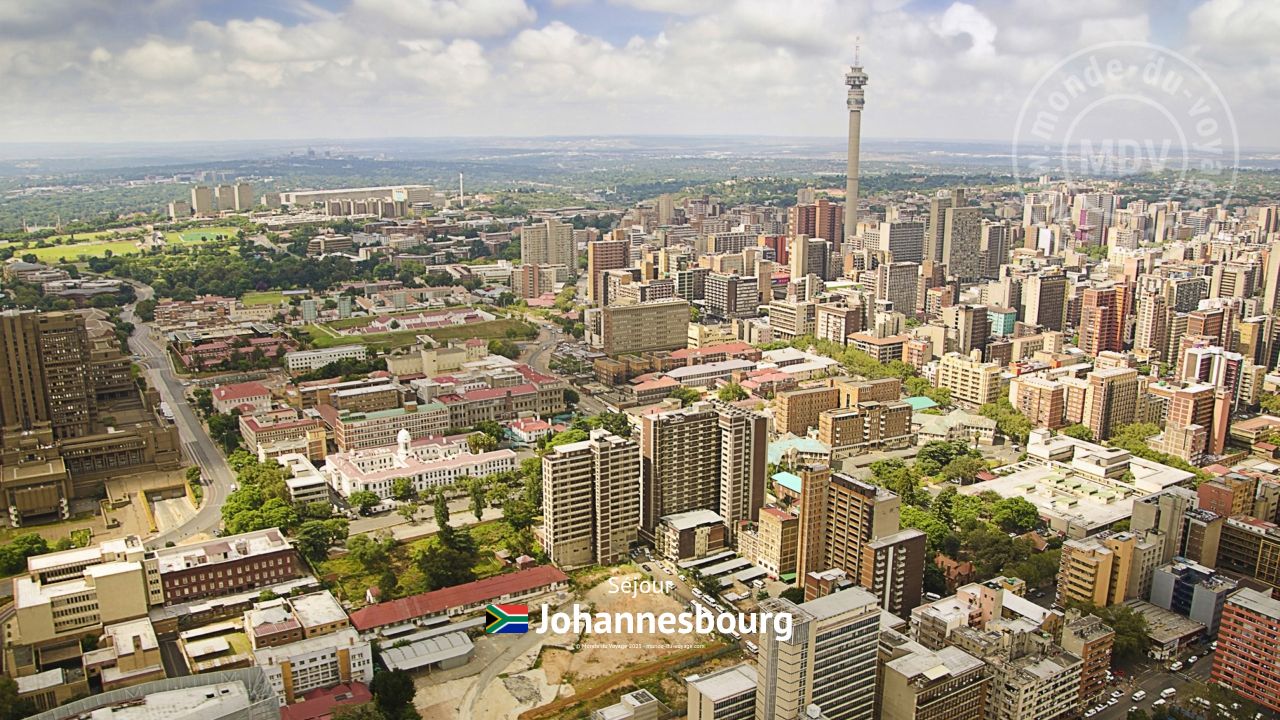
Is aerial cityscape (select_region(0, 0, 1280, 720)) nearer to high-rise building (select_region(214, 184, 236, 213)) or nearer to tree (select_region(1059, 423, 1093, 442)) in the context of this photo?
tree (select_region(1059, 423, 1093, 442))

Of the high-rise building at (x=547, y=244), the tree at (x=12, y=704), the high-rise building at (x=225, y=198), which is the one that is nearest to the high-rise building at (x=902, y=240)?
the high-rise building at (x=547, y=244)

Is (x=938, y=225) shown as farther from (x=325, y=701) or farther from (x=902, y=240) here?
(x=325, y=701)

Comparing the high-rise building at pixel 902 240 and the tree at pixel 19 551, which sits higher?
the high-rise building at pixel 902 240

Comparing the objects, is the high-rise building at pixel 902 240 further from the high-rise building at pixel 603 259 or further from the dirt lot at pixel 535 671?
the dirt lot at pixel 535 671

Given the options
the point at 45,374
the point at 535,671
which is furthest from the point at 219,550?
the point at 45,374

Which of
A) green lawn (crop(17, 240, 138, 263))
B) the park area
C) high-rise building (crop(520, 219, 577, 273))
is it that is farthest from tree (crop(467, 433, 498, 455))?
green lawn (crop(17, 240, 138, 263))

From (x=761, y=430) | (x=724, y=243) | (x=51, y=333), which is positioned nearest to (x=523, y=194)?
(x=724, y=243)
